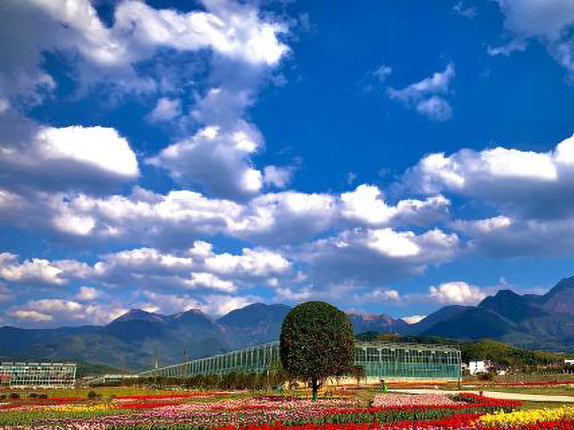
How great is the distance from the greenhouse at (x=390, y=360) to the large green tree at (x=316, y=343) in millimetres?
52238

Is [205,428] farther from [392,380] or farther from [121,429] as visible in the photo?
[392,380]

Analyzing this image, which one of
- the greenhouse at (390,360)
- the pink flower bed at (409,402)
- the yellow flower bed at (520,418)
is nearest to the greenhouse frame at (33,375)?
the greenhouse at (390,360)

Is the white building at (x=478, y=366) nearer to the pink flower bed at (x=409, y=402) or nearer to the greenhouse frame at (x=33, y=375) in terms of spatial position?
the greenhouse frame at (x=33, y=375)

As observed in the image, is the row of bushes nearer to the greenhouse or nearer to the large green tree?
the greenhouse

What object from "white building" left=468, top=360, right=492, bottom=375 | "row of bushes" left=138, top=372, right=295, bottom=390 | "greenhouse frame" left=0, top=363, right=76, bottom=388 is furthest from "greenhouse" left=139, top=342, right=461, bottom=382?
"greenhouse frame" left=0, top=363, right=76, bottom=388

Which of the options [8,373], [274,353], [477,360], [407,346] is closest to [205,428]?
[274,353]

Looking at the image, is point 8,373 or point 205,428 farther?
point 8,373

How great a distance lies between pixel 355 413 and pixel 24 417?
55.8 feet

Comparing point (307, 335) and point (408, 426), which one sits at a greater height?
point (307, 335)

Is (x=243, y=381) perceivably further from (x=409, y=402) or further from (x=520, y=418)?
(x=520, y=418)

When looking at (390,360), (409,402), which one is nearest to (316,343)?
(409,402)

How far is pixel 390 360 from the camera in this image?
9619 centimetres

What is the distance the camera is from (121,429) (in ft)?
64.6

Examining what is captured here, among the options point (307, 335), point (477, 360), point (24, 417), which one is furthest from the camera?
point (477, 360)
